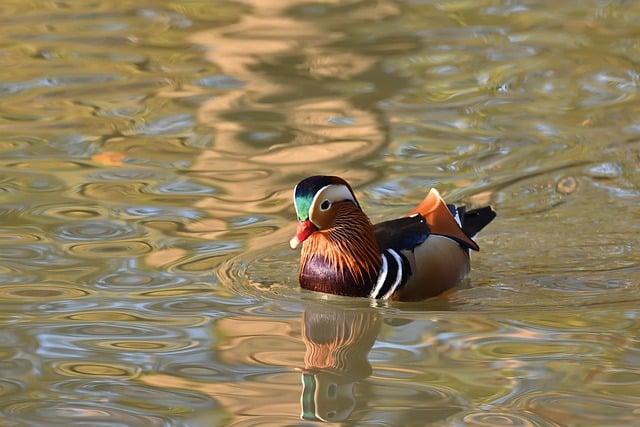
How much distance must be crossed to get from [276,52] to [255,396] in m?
6.22

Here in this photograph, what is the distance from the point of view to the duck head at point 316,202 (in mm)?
6809

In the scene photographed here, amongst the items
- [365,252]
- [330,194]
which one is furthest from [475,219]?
[330,194]

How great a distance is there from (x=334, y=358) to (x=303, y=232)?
0.85 metres

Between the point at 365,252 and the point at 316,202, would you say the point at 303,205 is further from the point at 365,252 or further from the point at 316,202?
the point at 365,252

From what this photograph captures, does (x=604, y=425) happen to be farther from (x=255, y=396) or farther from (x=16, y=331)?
(x=16, y=331)

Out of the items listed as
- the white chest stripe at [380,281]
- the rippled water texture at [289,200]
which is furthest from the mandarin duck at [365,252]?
the rippled water texture at [289,200]

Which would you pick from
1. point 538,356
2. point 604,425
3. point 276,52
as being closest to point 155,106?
point 276,52

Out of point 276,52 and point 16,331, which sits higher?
point 276,52

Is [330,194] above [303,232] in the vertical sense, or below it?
above

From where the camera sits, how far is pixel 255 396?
5.60m

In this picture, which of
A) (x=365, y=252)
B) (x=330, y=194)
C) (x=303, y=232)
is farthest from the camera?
(x=365, y=252)

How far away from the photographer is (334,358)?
6188mm

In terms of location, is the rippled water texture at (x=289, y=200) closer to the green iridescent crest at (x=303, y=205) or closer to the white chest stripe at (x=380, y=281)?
the white chest stripe at (x=380, y=281)

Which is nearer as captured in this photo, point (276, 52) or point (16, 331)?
point (16, 331)
